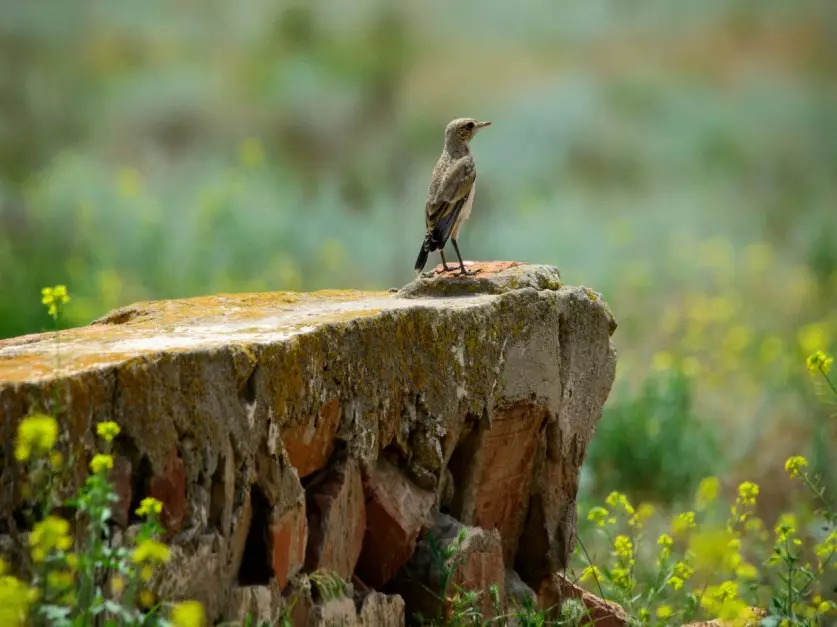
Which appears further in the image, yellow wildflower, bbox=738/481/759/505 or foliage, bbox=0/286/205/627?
yellow wildflower, bbox=738/481/759/505

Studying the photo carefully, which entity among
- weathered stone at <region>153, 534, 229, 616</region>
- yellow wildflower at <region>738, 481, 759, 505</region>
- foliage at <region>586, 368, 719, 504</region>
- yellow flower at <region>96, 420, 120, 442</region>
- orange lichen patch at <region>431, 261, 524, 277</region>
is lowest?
foliage at <region>586, 368, 719, 504</region>

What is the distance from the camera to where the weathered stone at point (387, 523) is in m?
4.15

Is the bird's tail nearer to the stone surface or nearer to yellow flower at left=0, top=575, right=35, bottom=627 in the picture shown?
the stone surface

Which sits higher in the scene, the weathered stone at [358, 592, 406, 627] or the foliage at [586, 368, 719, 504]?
the weathered stone at [358, 592, 406, 627]

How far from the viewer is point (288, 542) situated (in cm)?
364

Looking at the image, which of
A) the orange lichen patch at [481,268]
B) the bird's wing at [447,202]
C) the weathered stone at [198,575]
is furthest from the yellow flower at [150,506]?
the bird's wing at [447,202]

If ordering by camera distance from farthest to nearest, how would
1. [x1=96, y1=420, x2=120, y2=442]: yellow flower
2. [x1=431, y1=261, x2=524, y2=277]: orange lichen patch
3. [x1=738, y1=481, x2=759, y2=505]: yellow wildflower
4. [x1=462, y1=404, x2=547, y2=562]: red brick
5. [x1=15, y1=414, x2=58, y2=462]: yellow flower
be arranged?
[x1=738, y1=481, x2=759, y2=505]: yellow wildflower
[x1=431, y1=261, x2=524, y2=277]: orange lichen patch
[x1=462, y1=404, x2=547, y2=562]: red brick
[x1=96, y1=420, x2=120, y2=442]: yellow flower
[x1=15, y1=414, x2=58, y2=462]: yellow flower

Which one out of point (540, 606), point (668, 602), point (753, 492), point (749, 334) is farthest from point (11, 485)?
point (749, 334)

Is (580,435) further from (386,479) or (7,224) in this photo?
(7,224)

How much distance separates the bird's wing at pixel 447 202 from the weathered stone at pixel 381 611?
1.68 metres

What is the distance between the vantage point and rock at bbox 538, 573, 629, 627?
196 inches

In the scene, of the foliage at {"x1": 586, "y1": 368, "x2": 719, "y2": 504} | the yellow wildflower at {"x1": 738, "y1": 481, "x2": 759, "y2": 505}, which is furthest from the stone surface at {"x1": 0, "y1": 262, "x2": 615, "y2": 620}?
the foliage at {"x1": 586, "y1": 368, "x2": 719, "y2": 504}

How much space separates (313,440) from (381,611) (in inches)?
24.8

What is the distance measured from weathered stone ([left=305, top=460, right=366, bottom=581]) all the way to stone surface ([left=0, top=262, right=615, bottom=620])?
0.03 m
